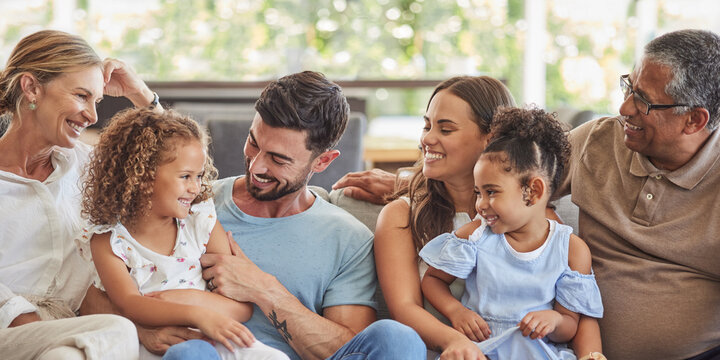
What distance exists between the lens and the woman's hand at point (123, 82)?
2191 mm

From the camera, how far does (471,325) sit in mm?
1812

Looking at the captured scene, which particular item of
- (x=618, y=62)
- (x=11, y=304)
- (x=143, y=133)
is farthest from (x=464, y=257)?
(x=618, y=62)

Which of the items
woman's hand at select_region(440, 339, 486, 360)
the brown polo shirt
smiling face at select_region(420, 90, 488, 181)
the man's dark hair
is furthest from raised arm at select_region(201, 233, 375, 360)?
the brown polo shirt

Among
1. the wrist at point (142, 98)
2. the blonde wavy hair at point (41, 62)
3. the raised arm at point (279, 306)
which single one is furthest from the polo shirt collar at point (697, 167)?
the blonde wavy hair at point (41, 62)

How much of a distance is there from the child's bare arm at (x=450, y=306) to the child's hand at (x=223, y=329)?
500 millimetres

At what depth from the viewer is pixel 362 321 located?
1945mm

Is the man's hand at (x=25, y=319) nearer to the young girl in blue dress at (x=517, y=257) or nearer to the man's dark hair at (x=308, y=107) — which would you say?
the man's dark hair at (x=308, y=107)

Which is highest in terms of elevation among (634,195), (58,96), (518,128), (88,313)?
(58,96)

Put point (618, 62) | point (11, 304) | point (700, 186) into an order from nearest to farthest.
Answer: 1. point (11, 304)
2. point (700, 186)
3. point (618, 62)

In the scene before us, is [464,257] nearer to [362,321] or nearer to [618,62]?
[362,321]

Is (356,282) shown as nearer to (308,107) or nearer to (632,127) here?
(308,107)

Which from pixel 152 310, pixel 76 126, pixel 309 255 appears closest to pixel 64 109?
pixel 76 126

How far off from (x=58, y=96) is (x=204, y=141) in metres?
0.47

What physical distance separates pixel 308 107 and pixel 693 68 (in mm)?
1028
